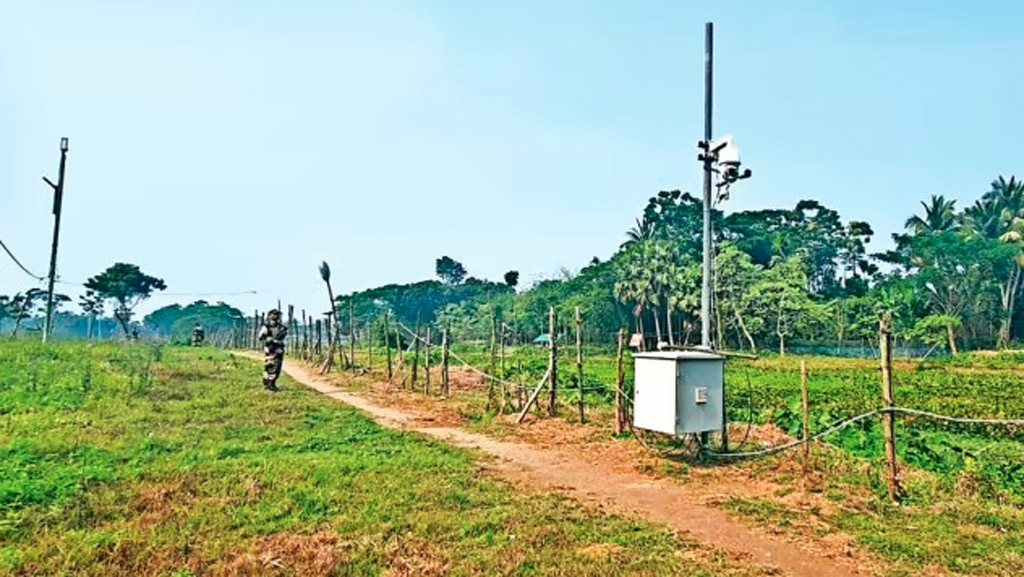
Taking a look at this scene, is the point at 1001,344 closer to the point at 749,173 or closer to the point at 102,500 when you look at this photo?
the point at 749,173

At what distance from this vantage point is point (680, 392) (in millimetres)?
8008

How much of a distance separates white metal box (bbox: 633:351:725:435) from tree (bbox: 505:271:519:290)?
56917 millimetres

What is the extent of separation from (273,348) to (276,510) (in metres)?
11.1

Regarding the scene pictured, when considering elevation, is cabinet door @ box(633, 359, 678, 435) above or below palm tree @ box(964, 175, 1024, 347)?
below

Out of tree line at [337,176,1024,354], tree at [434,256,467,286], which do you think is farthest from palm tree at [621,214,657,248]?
tree at [434,256,467,286]

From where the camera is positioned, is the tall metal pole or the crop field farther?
the tall metal pole

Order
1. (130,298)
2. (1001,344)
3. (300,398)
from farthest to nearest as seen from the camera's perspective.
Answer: (130,298) < (1001,344) < (300,398)

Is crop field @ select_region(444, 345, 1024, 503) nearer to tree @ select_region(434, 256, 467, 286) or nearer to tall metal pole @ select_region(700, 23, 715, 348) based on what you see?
tall metal pole @ select_region(700, 23, 715, 348)

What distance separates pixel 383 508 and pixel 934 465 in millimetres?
6640

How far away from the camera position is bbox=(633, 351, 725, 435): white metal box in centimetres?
800

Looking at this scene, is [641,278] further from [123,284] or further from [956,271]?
[123,284]

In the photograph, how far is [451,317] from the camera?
2403 inches

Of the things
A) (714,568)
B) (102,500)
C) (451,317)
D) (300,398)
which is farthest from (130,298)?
(714,568)

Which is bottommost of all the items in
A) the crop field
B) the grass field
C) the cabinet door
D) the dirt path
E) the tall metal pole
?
the dirt path
